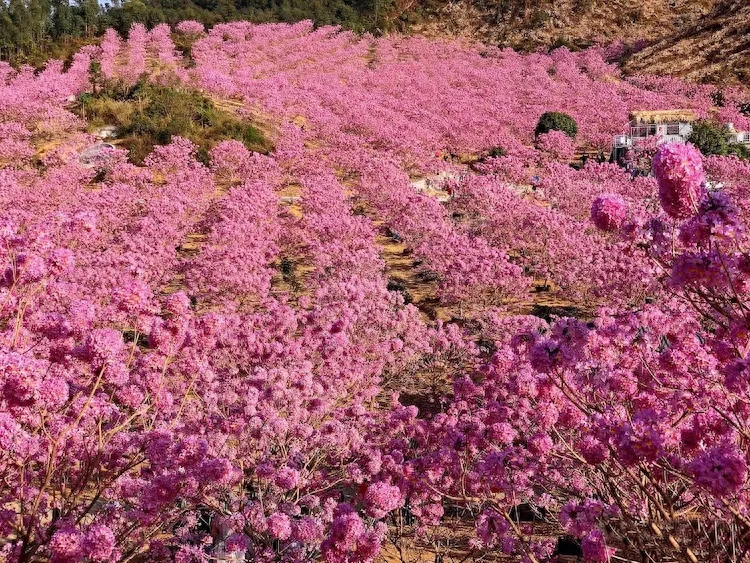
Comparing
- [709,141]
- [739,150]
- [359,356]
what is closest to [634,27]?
[739,150]

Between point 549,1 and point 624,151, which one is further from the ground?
point 549,1

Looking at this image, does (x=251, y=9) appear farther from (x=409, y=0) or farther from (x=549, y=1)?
(x=549, y=1)

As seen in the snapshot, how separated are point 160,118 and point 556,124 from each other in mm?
29512

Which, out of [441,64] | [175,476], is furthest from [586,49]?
[175,476]

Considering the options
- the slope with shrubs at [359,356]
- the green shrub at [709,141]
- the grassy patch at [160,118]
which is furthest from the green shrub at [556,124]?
the grassy patch at [160,118]

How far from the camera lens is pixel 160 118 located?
143ft

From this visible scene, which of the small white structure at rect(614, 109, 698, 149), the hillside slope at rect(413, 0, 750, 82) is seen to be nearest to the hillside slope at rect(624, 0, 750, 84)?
the hillside slope at rect(413, 0, 750, 82)

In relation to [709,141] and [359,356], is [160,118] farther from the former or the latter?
[709,141]

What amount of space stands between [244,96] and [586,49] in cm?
4748

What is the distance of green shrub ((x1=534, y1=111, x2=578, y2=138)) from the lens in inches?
1853

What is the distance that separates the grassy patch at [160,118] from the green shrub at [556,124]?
69.1ft

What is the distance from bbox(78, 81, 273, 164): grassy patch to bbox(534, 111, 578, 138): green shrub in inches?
829

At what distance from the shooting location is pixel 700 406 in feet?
18.8

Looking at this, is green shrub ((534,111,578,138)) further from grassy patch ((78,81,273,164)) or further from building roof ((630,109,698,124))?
grassy patch ((78,81,273,164))
